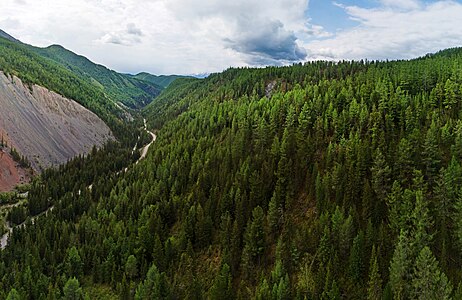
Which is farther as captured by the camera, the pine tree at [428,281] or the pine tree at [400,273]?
the pine tree at [400,273]

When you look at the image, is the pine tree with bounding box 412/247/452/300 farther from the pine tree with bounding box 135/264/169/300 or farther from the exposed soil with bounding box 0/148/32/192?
the exposed soil with bounding box 0/148/32/192

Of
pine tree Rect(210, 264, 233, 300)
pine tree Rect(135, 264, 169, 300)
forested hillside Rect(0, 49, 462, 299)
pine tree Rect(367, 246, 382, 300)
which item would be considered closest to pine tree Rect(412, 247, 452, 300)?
forested hillside Rect(0, 49, 462, 299)

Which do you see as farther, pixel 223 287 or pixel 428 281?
pixel 223 287

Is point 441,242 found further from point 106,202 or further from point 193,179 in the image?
point 106,202

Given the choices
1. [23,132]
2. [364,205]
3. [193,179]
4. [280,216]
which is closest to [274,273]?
[280,216]

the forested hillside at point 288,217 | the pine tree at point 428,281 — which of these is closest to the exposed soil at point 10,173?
the forested hillside at point 288,217

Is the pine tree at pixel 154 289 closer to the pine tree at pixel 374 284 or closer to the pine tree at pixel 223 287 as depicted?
the pine tree at pixel 223 287

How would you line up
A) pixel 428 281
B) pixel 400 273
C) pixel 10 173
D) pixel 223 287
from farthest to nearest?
pixel 10 173
pixel 223 287
pixel 400 273
pixel 428 281

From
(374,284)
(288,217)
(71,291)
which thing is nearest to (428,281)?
(374,284)

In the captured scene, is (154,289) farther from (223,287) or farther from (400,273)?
(400,273)
